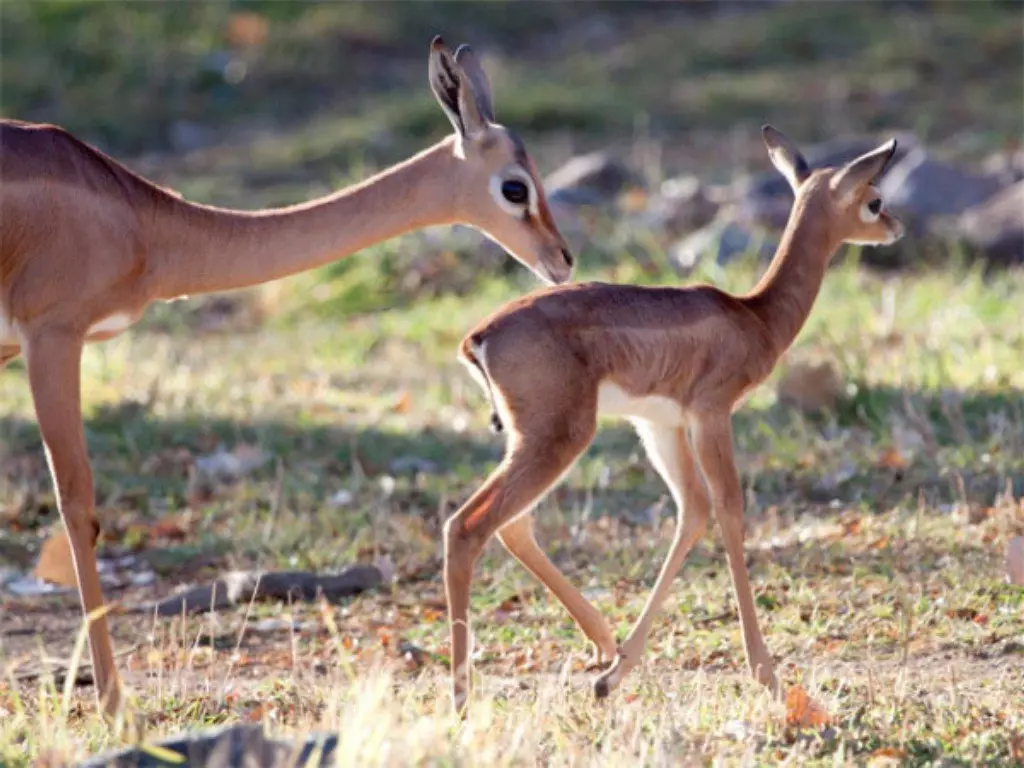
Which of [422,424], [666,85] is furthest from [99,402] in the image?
[666,85]

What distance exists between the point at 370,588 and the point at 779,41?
13.5m

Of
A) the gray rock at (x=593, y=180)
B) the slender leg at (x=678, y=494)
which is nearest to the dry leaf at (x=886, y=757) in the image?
the slender leg at (x=678, y=494)

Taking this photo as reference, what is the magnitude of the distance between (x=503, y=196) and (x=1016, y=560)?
6.08 ft

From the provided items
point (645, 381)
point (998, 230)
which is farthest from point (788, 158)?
point (998, 230)

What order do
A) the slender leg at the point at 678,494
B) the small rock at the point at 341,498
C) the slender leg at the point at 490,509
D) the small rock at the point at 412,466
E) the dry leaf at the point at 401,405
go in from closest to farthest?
the slender leg at the point at 490,509 < the slender leg at the point at 678,494 < the small rock at the point at 341,498 < the small rock at the point at 412,466 < the dry leaf at the point at 401,405

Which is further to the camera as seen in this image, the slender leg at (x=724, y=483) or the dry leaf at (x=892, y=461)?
the dry leaf at (x=892, y=461)

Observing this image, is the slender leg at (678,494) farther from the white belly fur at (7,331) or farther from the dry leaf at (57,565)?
the dry leaf at (57,565)

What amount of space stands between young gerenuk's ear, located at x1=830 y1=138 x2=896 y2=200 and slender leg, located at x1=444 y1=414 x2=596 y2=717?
1232 mm

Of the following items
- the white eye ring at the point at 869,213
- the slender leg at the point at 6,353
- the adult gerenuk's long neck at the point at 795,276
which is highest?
the white eye ring at the point at 869,213

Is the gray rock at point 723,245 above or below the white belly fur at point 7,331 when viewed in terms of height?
above

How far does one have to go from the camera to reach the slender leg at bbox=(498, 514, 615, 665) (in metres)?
5.10

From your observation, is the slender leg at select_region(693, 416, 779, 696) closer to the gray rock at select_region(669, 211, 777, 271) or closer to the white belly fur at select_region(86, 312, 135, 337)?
the white belly fur at select_region(86, 312, 135, 337)

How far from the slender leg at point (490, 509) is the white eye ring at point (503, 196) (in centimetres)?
105

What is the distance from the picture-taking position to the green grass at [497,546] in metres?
4.48
